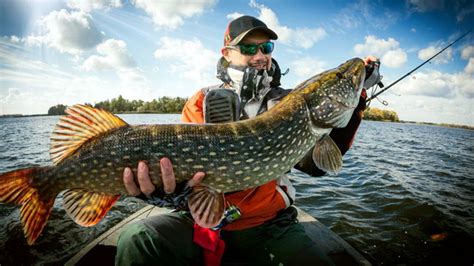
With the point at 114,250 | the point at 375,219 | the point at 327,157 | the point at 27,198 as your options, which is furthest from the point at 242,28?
the point at 375,219

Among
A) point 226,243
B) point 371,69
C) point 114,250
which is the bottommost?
point 114,250

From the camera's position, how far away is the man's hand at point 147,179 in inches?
74.9

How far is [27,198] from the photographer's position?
6.16 ft

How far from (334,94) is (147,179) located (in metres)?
1.77

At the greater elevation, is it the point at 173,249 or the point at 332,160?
→ the point at 332,160

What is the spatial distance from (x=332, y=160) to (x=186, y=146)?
1264 millimetres

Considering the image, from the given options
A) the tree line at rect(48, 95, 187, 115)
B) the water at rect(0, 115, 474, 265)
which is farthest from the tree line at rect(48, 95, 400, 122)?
the water at rect(0, 115, 474, 265)

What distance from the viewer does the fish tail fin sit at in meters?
1.85

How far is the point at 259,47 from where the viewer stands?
121 inches

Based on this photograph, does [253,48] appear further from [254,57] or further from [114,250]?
[114,250]

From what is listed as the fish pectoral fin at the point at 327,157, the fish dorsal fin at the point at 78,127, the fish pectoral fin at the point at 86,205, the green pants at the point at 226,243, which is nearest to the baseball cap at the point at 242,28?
the fish pectoral fin at the point at 327,157

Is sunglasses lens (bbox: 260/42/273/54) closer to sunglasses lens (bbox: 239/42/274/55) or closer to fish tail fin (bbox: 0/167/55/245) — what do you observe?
sunglasses lens (bbox: 239/42/274/55)

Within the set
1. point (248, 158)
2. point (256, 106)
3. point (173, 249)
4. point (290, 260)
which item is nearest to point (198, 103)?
point (256, 106)

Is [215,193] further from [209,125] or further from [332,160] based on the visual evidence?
[332,160]
